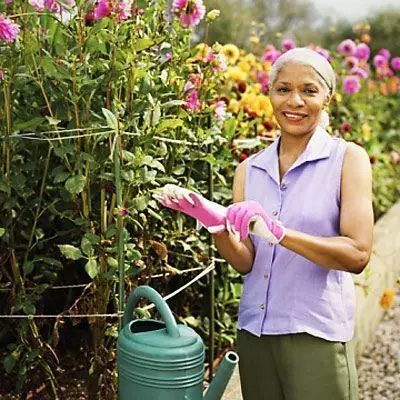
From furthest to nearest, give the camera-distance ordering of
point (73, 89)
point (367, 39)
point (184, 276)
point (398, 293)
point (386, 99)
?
point (386, 99)
point (367, 39)
point (398, 293)
point (184, 276)
point (73, 89)

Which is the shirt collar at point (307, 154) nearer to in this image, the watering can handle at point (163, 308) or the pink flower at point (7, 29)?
the watering can handle at point (163, 308)

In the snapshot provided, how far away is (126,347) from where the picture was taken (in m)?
1.76

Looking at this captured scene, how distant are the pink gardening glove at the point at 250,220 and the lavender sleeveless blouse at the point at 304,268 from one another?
0.19 metres

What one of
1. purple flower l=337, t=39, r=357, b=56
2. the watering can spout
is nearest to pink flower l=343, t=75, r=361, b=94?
purple flower l=337, t=39, r=357, b=56

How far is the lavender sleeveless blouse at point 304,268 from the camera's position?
186cm

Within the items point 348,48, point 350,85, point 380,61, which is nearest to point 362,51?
point 348,48

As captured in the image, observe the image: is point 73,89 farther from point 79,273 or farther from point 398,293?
point 398,293

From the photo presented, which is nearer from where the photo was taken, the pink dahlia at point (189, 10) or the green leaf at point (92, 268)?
the green leaf at point (92, 268)

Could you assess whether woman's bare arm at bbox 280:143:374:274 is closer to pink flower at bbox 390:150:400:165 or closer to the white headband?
the white headband

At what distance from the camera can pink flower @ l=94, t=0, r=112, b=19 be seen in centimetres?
209

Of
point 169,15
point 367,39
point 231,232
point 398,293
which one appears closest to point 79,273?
point 169,15

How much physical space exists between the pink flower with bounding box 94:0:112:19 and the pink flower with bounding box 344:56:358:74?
3.17m

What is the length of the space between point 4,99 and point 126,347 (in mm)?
826

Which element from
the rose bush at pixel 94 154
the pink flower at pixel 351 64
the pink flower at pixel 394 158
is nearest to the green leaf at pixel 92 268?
the rose bush at pixel 94 154
